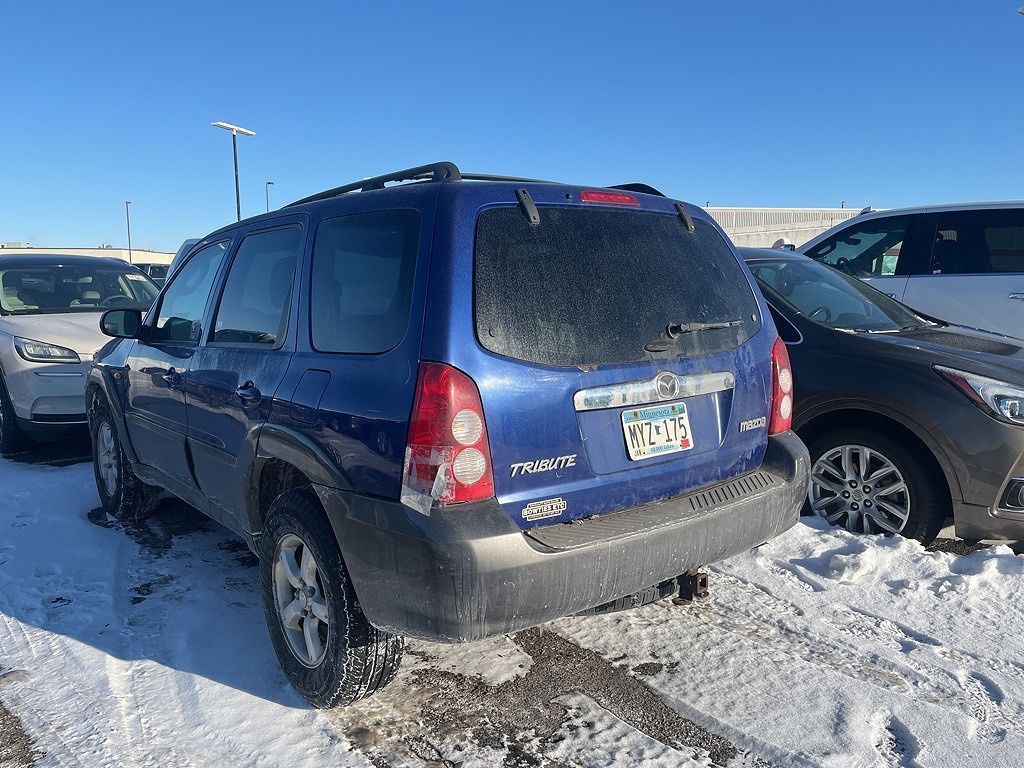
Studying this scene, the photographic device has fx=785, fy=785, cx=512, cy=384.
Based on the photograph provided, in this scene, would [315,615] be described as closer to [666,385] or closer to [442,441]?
[442,441]

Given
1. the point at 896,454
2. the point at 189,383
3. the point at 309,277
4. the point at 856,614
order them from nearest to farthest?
1. the point at 309,277
2. the point at 856,614
3. the point at 189,383
4. the point at 896,454

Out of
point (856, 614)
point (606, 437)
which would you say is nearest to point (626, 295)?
point (606, 437)

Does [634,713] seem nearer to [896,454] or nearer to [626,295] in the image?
[626,295]

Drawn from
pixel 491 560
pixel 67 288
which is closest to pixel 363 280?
pixel 491 560

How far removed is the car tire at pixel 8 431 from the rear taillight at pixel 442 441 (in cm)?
579

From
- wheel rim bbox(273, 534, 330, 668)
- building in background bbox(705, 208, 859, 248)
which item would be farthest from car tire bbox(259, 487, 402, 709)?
building in background bbox(705, 208, 859, 248)

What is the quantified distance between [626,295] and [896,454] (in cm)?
217

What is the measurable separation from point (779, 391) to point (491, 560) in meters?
1.58

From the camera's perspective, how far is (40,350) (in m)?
6.56

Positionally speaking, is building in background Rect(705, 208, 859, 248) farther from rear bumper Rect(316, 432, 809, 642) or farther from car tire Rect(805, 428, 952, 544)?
rear bumper Rect(316, 432, 809, 642)

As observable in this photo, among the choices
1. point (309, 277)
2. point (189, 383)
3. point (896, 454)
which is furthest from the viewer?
point (896, 454)

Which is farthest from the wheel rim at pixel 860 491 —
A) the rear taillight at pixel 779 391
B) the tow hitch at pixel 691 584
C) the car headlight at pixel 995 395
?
the tow hitch at pixel 691 584

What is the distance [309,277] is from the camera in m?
2.96

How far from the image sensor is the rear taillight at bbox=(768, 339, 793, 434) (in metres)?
3.21
